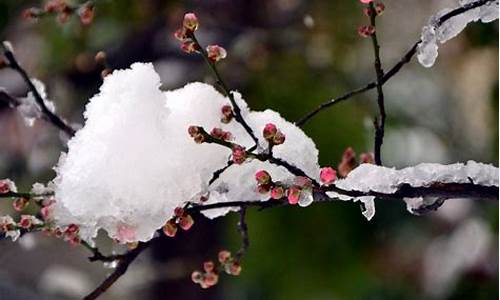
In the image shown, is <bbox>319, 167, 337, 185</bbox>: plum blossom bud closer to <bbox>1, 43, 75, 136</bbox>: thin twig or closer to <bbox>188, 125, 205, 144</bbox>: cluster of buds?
<bbox>188, 125, 205, 144</bbox>: cluster of buds

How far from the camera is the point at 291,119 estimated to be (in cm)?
172

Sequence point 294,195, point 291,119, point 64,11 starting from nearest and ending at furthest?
point 294,195, point 64,11, point 291,119

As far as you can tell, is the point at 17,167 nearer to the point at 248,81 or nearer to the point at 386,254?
the point at 248,81

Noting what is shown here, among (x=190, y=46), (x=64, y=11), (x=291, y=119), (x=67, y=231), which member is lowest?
(x=67, y=231)

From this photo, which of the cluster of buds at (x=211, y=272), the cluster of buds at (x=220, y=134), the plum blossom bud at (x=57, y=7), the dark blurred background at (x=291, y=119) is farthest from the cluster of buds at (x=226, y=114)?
the dark blurred background at (x=291, y=119)

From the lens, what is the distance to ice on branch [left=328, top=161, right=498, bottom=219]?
597 mm

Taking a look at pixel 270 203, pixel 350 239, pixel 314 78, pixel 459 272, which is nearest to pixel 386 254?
pixel 459 272

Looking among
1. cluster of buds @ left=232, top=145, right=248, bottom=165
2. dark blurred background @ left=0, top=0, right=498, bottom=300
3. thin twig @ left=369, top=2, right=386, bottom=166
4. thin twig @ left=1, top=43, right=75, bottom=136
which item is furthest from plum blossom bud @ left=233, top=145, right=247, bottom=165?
dark blurred background @ left=0, top=0, right=498, bottom=300

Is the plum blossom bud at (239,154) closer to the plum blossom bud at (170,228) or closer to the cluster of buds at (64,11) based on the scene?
the plum blossom bud at (170,228)


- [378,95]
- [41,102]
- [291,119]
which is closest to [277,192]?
[378,95]

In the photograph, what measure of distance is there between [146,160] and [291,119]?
3.70 ft

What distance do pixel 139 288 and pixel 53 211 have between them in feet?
6.10

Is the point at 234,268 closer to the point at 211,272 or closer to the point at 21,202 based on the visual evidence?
the point at 211,272

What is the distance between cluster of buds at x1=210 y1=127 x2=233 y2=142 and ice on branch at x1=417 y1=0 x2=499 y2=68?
15 cm
